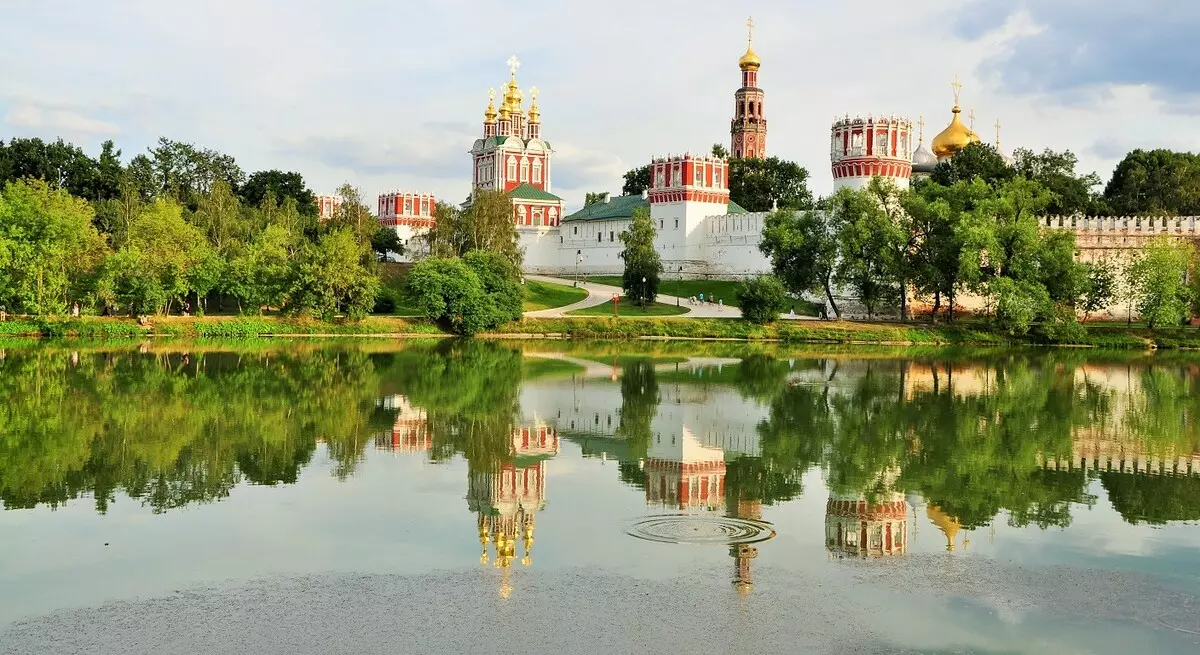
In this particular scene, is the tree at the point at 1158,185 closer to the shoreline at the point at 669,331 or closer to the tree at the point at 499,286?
the shoreline at the point at 669,331

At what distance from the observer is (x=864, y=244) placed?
49938 mm

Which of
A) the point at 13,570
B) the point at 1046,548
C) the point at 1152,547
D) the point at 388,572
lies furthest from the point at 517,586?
the point at 1152,547

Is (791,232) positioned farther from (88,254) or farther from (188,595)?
(188,595)

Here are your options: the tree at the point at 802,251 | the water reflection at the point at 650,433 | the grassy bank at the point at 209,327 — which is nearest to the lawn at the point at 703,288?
the tree at the point at 802,251

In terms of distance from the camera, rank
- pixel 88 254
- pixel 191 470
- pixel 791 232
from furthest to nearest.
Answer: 1. pixel 791 232
2. pixel 88 254
3. pixel 191 470

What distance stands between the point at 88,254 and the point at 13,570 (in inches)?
1562

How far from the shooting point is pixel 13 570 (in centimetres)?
1102

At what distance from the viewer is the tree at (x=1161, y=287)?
4759 cm

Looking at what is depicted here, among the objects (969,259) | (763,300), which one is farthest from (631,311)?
(969,259)

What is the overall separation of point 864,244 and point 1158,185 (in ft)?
89.4

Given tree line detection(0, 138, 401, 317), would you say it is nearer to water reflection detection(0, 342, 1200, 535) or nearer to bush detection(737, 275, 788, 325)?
water reflection detection(0, 342, 1200, 535)

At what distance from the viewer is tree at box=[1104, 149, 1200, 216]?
6638cm

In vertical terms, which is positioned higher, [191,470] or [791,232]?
[791,232]

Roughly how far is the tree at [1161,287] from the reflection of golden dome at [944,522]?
3723 centimetres
